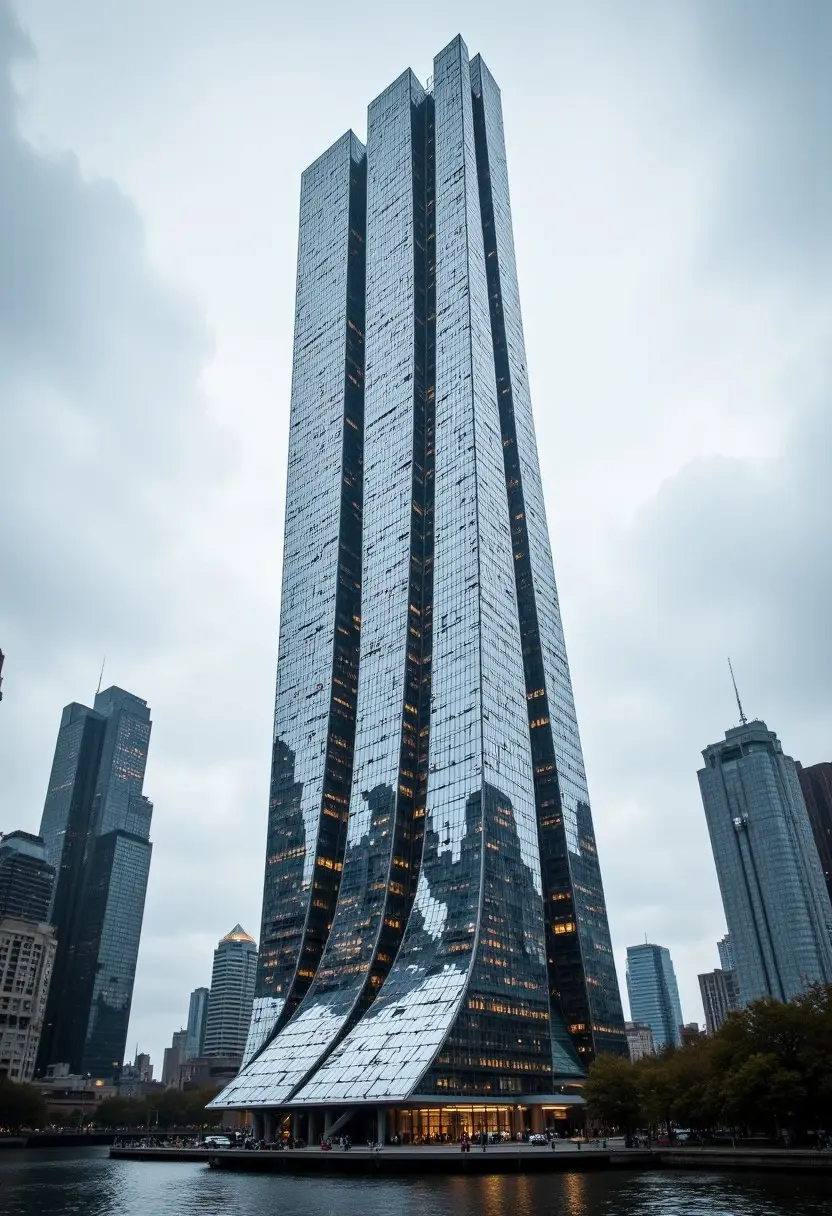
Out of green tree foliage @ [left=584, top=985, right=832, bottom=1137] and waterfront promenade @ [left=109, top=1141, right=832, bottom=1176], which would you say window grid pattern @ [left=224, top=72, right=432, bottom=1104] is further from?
green tree foliage @ [left=584, top=985, right=832, bottom=1137]

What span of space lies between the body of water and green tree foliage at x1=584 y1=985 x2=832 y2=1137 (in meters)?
13.2

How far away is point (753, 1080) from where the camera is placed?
293 feet

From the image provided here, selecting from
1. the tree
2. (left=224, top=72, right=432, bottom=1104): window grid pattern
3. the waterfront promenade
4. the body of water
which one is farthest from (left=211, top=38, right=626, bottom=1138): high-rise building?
the body of water

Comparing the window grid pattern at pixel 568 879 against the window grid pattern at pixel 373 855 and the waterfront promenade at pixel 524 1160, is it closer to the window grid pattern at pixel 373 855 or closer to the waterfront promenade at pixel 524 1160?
the window grid pattern at pixel 373 855

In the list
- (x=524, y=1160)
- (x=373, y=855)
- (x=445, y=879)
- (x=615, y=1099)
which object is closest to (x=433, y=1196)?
(x=524, y=1160)

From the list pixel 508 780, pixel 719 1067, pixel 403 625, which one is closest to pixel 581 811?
pixel 508 780

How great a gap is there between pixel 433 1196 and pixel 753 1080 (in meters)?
35.7

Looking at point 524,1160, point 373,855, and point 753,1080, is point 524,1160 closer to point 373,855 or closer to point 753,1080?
point 753,1080

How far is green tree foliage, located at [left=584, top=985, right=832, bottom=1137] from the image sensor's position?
88250 mm

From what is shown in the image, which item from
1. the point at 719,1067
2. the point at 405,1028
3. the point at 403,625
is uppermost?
the point at 403,625

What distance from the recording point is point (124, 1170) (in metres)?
120

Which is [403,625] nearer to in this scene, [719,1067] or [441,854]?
[441,854]

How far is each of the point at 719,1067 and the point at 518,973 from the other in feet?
189

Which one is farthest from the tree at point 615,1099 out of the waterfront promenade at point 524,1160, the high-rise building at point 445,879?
the high-rise building at point 445,879
